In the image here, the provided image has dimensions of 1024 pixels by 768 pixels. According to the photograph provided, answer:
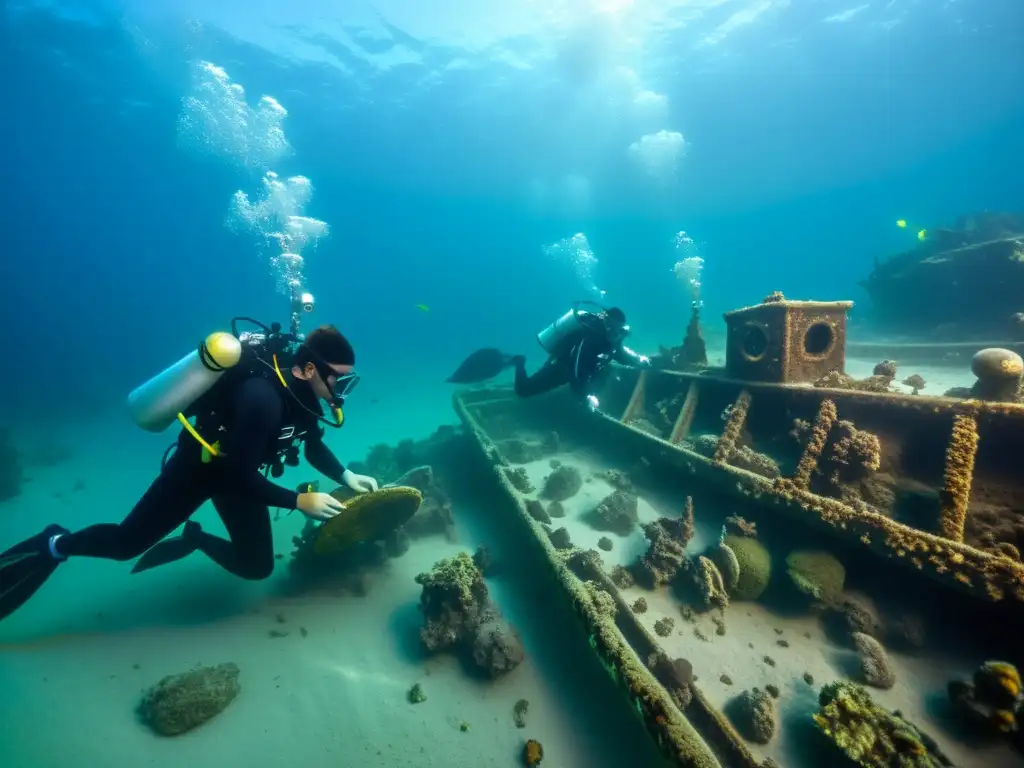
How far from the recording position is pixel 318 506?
14.6 feet

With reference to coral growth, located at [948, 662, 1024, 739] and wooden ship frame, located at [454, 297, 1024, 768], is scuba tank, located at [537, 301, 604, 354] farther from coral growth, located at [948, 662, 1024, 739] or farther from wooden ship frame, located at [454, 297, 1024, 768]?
coral growth, located at [948, 662, 1024, 739]

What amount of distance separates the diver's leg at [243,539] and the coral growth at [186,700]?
3.74 ft

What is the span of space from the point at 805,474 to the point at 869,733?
2570 millimetres

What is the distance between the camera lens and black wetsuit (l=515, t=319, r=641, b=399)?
27.6 feet

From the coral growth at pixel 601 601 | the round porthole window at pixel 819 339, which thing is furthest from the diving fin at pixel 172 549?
the round porthole window at pixel 819 339

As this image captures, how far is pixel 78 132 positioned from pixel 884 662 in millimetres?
76609

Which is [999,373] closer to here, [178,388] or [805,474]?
[805,474]

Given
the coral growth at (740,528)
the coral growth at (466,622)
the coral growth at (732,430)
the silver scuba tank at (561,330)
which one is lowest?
the coral growth at (466,622)

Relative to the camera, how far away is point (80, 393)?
112 ft

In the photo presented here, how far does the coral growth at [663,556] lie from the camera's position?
5.32m

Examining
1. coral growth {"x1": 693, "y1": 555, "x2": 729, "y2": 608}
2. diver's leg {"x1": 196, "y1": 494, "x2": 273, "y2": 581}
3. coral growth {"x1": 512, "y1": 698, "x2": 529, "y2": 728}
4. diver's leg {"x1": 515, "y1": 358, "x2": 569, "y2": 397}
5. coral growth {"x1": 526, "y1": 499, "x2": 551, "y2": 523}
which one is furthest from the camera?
diver's leg {"x1": 515, "y1": 358, "x2": 569, "y2": 397}

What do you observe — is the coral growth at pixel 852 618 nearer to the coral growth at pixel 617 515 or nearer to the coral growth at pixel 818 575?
the coral growth at pixel 818 575

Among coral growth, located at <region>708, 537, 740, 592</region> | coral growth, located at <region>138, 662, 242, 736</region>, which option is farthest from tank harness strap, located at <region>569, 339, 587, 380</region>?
coral growth, located at <region>138, 662, 242, 736</region>

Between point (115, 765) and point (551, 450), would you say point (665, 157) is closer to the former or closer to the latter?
point (551, 450)
